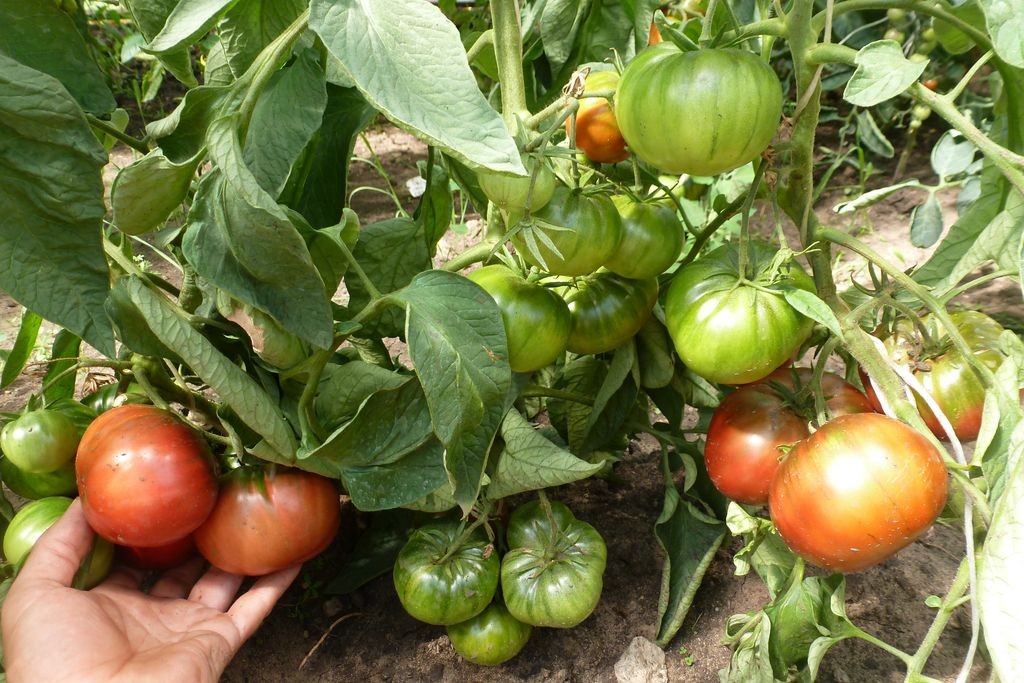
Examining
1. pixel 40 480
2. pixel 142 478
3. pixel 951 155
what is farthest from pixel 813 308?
pixel 951 155

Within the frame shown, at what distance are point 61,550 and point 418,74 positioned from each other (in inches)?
26.8

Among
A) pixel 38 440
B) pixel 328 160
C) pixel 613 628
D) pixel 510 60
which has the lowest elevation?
pixel 613 628

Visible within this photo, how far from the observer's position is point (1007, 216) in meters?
0.61

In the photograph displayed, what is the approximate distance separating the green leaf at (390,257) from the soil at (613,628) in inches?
15.3

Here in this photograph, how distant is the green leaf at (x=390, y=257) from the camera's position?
87 centimetres

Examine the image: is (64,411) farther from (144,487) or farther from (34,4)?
(34,4)

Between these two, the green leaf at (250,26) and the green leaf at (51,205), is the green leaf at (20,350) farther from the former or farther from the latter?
the green leaf at (250,26)

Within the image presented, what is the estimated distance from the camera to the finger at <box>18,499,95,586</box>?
79 cm

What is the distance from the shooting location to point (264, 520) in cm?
82

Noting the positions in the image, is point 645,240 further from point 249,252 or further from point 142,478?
point 142,478

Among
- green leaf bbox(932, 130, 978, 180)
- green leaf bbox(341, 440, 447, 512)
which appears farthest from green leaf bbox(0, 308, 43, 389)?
green leaf bbox(932, 130, 978, 180)

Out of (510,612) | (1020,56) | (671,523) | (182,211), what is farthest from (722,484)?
(182,211)

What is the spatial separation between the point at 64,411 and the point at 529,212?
65 centimetres

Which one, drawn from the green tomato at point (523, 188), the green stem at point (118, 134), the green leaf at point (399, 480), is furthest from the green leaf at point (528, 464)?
the green stem at point (118, 134)
